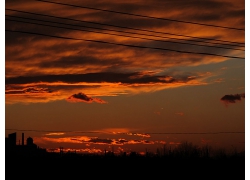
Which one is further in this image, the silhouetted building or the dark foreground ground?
the silhouetted building

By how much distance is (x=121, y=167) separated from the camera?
4581 centimetres

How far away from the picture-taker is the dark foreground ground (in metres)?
41.9

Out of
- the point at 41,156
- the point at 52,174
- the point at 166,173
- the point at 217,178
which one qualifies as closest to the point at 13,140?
the point at 41,156

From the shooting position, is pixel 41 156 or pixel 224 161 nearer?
pixel 41 156

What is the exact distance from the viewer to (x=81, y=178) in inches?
1628

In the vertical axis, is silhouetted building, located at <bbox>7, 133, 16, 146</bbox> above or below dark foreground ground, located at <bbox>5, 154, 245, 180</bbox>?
above

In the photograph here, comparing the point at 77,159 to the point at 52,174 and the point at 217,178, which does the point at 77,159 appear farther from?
the point at 217,178

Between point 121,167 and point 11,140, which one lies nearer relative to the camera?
point 121,167

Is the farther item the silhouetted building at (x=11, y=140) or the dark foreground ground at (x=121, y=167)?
the silhouetted building at (x=11, y=140)

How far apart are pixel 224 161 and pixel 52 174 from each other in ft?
54.1

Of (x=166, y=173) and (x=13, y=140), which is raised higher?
(x=13, y=140)

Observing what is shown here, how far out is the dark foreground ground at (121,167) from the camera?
4188cm
